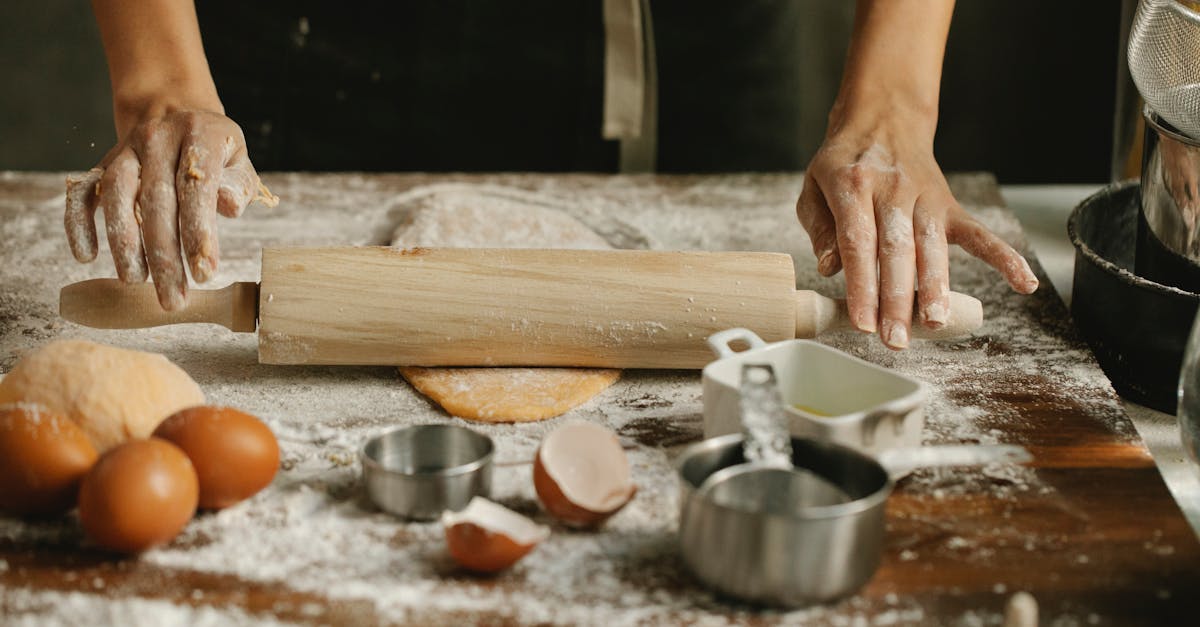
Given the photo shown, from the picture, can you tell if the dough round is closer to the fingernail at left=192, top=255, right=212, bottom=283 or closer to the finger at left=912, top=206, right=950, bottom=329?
the fingernail at left=192, top=255, right=212, bottom=283

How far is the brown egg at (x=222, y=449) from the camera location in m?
1.09

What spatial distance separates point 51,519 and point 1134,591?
3.46ft

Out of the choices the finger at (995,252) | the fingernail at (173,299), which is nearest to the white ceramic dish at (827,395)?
the finger at (995,252)

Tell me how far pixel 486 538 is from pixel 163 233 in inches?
27.1

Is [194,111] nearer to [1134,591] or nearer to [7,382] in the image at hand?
[7,382]

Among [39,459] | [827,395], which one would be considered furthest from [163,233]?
[827,395]

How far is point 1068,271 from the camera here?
79.3 inches

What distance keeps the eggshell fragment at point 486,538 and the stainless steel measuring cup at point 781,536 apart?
15 cm

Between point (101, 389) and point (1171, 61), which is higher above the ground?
point (1171, 61)

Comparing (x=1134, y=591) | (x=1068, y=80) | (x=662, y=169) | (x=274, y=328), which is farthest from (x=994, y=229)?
(x=1068, y=80)

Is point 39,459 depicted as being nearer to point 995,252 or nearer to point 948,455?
point 948,455

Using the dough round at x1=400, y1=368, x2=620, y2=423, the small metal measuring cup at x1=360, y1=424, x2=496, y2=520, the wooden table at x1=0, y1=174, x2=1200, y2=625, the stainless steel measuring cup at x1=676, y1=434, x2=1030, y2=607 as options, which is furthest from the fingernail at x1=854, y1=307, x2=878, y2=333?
the small metal measuring cup at x1=360, y1=424, x2=496, y2=520

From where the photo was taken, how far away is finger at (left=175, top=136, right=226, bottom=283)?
4.59 ft

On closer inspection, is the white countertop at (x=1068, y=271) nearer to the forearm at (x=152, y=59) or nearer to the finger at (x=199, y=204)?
the finger at (x=199, y=204)
